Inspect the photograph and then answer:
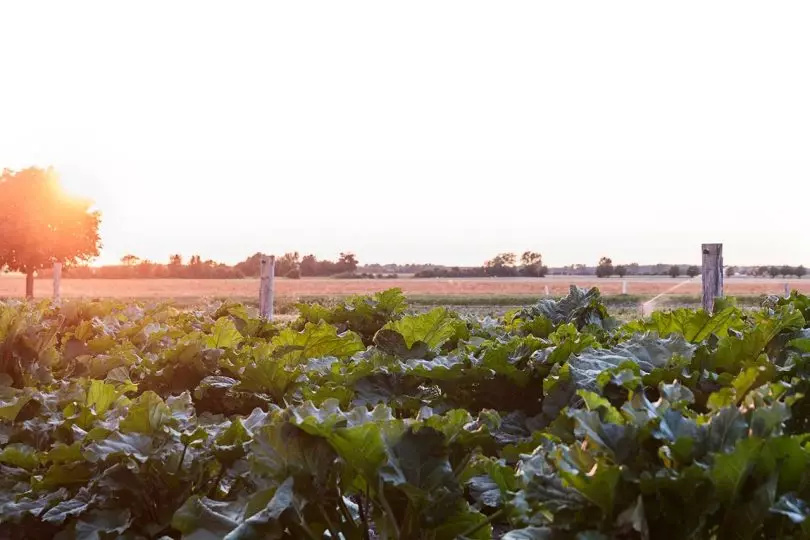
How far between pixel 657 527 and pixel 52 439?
195 centimetres

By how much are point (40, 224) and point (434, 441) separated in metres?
41.9

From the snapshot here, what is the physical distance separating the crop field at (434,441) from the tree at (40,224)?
3926 cm

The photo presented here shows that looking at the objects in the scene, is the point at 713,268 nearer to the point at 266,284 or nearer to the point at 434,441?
the point at 266,284

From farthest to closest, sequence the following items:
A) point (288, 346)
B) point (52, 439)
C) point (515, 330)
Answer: point (515, 330) → point (288, 346) → point (52, 439)

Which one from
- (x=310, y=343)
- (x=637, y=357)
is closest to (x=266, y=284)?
(x=310, y=343)

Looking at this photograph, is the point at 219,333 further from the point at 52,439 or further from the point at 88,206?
the point at 88,206

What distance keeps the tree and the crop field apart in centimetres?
3926

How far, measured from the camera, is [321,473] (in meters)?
1.50

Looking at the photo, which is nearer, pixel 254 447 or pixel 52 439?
pixel 254 447

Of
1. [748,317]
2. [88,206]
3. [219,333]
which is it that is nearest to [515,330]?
[748,317]

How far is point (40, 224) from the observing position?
38875mm

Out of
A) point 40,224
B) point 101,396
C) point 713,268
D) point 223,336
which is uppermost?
point 40,224

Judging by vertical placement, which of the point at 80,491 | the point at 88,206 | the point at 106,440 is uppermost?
the point at 88,206

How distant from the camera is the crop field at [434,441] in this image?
129 cm
